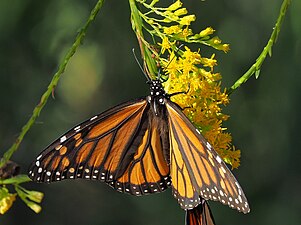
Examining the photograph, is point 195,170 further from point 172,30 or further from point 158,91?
point 172,30

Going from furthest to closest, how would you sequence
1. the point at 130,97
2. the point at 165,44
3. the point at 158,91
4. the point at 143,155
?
the point at 130,97 < the point at 143,155 < the point at 158,91 < the point at 165,44

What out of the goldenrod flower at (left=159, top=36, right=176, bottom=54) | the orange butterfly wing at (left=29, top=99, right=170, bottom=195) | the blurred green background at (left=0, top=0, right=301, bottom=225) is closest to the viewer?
the goldenrod flower at (left=159, top=36, right=176, bottom=54)

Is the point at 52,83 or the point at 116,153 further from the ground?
the point at 52,83

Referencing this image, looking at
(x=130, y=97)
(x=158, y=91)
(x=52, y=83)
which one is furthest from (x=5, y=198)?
(x=130, y=97)

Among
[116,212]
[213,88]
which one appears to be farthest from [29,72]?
[213,88]

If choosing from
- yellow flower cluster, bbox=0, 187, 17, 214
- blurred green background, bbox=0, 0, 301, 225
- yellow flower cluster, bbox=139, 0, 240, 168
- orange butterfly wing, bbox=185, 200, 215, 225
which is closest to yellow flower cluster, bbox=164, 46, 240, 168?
yellow flower cluster, bbox=139, 0, 240, 168

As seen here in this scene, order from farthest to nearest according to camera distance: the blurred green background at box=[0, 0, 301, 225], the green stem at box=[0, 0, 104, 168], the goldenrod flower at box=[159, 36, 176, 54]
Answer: the blurred green background at box=[0, 0, 301, 225], the goldenrod flower at box=[159, 36, 176, 54], the green stem at box=[0, 0, 104, 168]

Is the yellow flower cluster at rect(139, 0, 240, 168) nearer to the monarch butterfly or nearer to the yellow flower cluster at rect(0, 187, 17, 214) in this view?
the monarch butterfly
